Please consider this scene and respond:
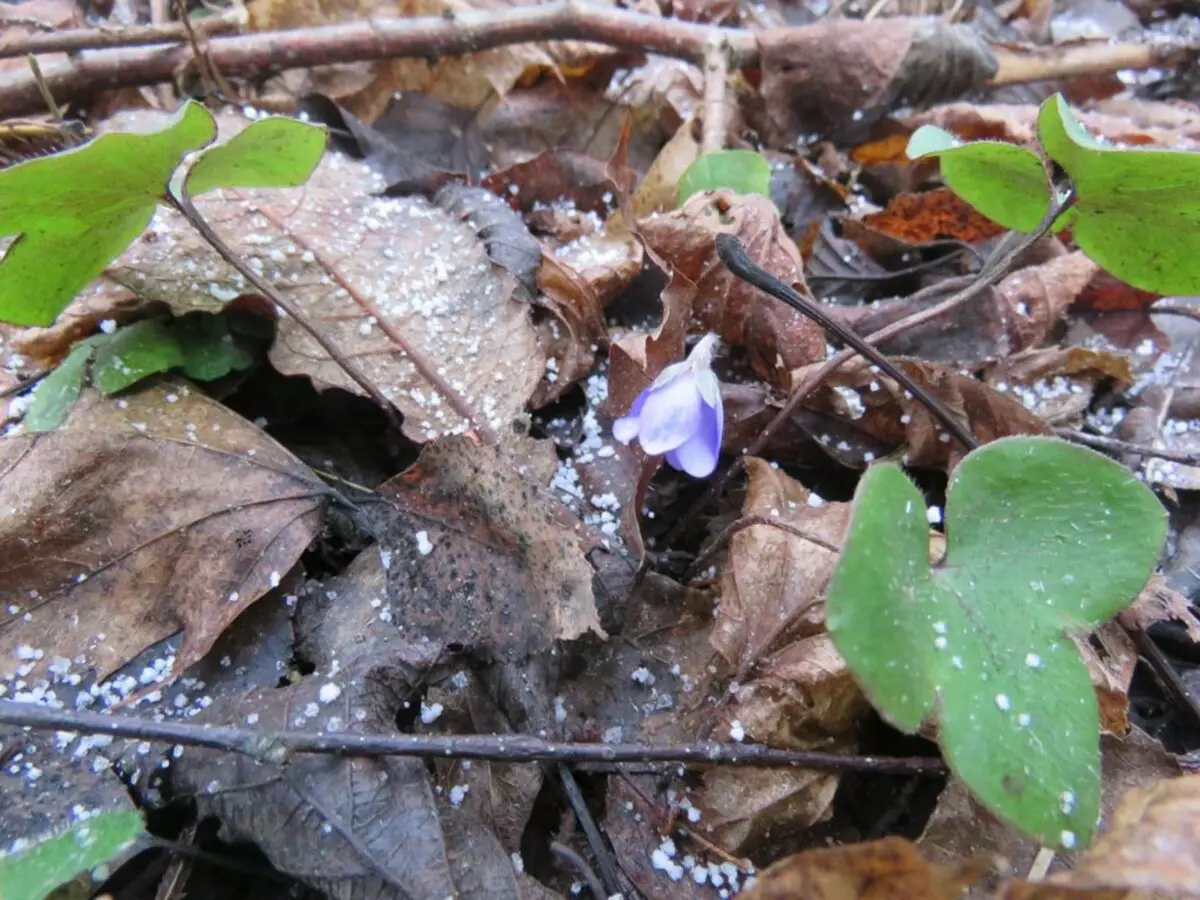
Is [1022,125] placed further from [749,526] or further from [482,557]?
[482,557]

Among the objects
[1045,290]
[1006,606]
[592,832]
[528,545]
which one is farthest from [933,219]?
[592,832]

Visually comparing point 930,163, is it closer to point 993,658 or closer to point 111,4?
point 993,658

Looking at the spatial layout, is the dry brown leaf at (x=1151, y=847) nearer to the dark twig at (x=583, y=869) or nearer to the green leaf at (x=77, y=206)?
the dark twig at (x=583, y=869)

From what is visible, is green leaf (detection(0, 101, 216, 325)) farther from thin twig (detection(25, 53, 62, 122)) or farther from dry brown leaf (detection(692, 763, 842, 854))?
dry brown leaf (detection(692, 763, 842, 854))

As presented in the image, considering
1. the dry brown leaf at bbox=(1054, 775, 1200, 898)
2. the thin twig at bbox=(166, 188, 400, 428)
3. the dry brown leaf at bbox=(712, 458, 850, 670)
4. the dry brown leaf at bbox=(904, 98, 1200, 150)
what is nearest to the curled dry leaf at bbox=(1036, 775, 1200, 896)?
the dry brown leaf at bbox=(1054, 775, 1200, 898)

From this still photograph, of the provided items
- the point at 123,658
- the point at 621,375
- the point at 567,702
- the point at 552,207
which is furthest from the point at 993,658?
the point at 552,207

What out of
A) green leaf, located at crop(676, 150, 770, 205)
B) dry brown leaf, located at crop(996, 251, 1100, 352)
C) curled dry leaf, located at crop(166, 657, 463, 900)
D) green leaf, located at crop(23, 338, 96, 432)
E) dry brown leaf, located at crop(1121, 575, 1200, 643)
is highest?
green leaf, located at crop(676, 150, 770, 205)
